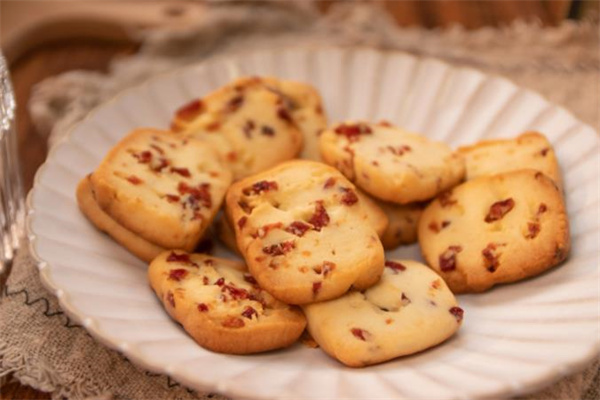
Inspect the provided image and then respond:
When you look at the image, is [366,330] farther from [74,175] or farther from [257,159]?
[74,175]

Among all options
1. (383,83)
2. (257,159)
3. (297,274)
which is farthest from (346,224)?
(383,83)

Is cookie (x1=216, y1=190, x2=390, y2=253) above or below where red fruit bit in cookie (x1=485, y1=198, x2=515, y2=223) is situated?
below

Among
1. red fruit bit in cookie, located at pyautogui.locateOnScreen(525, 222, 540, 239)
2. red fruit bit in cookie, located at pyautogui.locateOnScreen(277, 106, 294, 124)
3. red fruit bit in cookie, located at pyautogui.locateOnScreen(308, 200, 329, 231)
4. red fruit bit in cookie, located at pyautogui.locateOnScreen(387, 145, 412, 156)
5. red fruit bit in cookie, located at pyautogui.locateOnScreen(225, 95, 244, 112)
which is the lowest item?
red fruit bit in cookie, located at pyautogui.locateOnScreen(225, 95, 244, 112)

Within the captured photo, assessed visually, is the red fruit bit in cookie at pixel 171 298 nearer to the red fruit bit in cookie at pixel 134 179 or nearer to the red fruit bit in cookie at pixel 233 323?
the red fruit bit in cookie at pixel 233 323

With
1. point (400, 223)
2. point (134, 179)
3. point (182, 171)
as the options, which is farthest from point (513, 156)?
point (134, 179)

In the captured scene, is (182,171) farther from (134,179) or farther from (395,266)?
(395,266)

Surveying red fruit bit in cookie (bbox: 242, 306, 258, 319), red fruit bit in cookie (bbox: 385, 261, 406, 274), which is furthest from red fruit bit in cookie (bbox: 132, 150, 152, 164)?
red fruit bit in cookie (bbox: 385, 261, 406, 274)

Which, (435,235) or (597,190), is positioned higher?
(597,190)

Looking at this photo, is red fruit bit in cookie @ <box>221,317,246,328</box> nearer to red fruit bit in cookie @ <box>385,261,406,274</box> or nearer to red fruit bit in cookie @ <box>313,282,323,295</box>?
red fruit bit in cookie @ <box>313,282,323,295</box>
